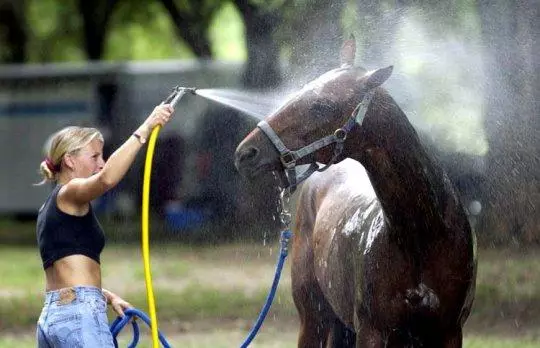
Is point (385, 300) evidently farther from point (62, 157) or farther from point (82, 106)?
point (82, 106)

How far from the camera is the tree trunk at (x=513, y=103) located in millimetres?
11031

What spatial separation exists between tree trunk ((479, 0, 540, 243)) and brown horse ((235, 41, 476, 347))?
5.08 meters

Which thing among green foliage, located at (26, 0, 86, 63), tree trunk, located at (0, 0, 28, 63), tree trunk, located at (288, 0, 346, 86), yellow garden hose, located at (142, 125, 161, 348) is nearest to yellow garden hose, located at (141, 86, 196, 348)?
yellow garden hose, located at (142, 125, 161, 348)

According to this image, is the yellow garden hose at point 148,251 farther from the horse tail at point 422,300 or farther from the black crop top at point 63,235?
the horse tail at point 422,300

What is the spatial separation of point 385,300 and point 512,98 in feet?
19.8

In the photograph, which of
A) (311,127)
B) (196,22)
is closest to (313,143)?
(311,127)

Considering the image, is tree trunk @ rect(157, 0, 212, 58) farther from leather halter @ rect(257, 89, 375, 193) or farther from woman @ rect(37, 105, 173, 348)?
leather halter @ rect(257, 89, 375, 193)

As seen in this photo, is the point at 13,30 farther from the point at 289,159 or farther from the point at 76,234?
the point at 289,159

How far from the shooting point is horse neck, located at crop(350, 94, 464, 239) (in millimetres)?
5547

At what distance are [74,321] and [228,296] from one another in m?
8.79

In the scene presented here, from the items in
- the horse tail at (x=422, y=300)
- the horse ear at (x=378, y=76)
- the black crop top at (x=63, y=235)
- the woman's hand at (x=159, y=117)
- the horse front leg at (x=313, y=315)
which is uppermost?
the horse ear at (x=378, y=76)

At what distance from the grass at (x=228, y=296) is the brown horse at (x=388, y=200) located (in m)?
4.63

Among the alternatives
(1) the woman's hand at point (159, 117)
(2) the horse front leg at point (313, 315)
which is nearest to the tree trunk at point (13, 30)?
(2) the horse front leg at point (313, 315)

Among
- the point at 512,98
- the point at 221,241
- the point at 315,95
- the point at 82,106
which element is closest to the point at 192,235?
the point at 221,241
